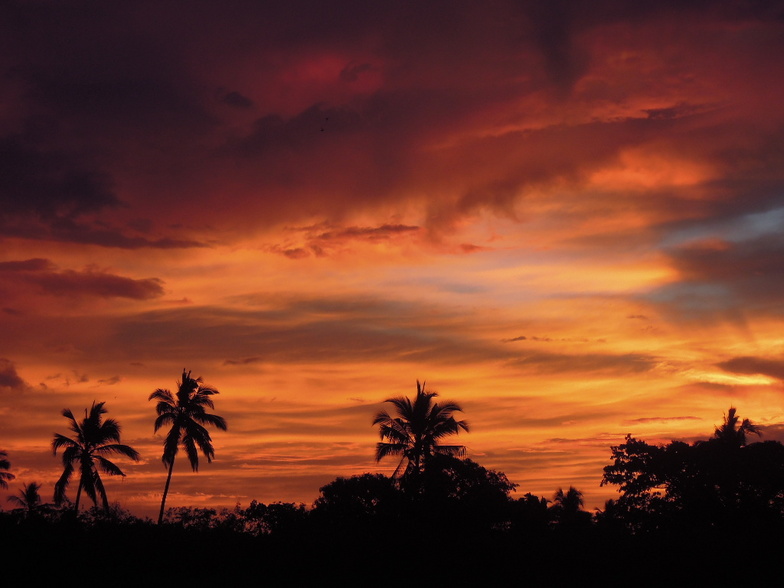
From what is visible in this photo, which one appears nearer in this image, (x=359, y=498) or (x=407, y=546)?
(x=407, y=546)

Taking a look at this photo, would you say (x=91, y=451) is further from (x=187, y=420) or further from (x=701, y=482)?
(x=701, y=482)

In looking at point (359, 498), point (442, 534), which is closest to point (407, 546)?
point (442, 534)

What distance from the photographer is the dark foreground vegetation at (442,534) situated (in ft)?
91.9

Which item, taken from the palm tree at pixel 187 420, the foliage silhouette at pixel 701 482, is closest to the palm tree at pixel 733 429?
the foliage silhouette at pixel 701 482

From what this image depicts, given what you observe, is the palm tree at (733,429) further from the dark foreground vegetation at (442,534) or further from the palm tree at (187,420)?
the palm tree at (187,420)

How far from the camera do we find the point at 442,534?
34.0 meters

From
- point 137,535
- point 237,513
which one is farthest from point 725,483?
point 137,535

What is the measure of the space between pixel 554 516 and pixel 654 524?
6.50 meters

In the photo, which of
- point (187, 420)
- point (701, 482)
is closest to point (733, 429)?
point (701, 482)

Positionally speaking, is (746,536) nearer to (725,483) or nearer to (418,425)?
(725,483)

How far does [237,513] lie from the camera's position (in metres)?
43.4

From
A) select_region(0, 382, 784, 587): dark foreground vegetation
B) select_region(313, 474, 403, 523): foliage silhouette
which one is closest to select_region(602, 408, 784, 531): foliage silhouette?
select_region(0, 382, 784, 587): dark foreground vegetation

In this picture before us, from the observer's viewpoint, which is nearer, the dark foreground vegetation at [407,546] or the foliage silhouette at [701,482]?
the dark foreground vegetation at [407,546]

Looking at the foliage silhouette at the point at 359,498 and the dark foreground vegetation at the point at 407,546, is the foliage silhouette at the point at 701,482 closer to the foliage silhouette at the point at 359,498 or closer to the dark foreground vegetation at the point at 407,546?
the dark foreground vegetation at the point at 407,546
